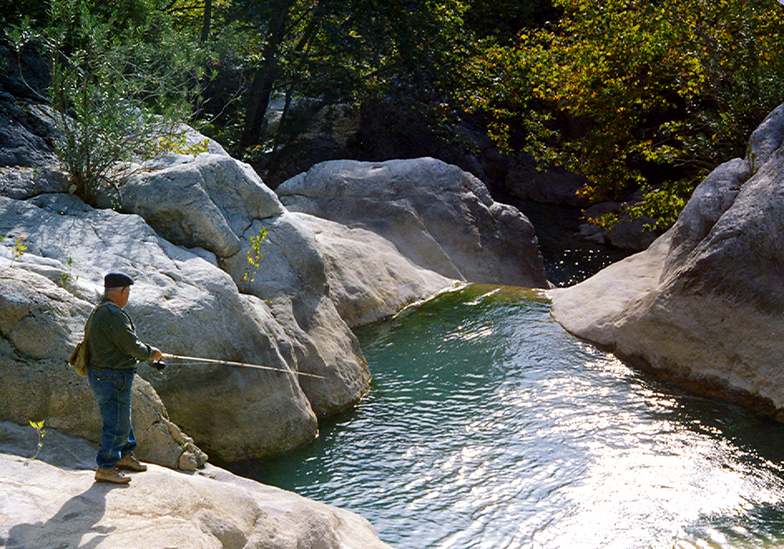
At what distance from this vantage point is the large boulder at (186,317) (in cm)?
771

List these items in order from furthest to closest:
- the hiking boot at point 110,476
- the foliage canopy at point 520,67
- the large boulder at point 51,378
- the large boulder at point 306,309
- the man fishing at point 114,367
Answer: the foliage canopy at point 520,67 → the large boulder at point 306,309 → the large boulder at point 51,378 → the man fishing at point 114,367 → the hiking boot at point 110,476

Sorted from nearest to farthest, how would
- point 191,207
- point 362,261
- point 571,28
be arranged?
point 191,207 < point 362,261 < point 571,28

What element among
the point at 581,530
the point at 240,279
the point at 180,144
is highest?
the point at 180,144

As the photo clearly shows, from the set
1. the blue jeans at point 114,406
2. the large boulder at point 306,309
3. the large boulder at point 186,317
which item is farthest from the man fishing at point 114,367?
the large boulder at point 306,309

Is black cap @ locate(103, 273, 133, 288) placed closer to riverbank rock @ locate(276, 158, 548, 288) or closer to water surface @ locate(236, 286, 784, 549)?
water surface @ locate(236, 286, 784, 549)

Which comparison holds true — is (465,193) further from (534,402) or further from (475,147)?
(534,402)

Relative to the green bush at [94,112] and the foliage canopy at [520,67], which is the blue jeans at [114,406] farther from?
the foliage canopy at [520,67]

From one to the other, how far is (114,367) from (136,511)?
3.63 ft

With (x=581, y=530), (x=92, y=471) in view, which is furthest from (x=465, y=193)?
(x=92, y=471)

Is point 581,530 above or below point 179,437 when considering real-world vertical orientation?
below

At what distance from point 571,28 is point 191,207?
15499 mm

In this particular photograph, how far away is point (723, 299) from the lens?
1075 cm

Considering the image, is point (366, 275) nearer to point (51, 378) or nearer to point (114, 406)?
point (51, 378)

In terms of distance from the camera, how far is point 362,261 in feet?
47.4
